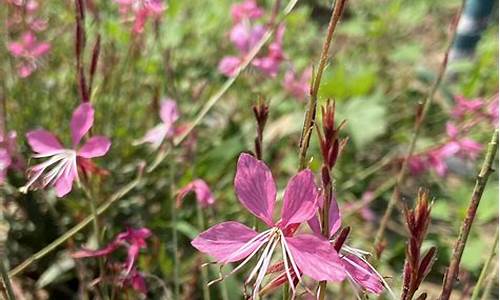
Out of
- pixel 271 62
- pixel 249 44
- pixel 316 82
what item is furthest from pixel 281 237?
pixel 249 44

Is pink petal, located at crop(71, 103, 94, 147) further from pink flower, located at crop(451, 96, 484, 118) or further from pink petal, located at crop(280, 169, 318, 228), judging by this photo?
pink flower, located at crop(451, 96, 484, 118)

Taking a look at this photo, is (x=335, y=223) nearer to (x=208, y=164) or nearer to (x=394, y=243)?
(x=208, y=164)

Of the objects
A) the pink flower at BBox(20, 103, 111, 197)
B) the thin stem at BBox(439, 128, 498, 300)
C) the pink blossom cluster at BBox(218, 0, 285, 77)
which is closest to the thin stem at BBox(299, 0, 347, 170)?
the thin stem at BBox(439, 128, 498, 300)

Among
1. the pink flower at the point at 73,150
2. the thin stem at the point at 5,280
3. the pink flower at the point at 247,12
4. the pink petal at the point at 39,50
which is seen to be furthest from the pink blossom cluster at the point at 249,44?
the thin stem at the point at 5,280

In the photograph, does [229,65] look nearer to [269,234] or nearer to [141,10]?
[141,10]

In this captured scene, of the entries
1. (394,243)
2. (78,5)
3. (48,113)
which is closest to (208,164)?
(48,113)
